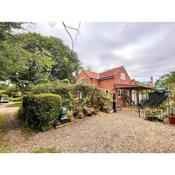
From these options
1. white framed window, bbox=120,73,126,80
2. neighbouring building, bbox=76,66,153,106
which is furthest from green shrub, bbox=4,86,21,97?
white framed window, bbox=120,73,126,80

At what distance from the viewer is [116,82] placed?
812 cm

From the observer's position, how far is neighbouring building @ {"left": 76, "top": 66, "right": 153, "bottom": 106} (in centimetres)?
733

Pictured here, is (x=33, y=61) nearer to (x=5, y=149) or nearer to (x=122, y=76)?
(x=5, y=149)

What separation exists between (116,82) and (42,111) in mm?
5440

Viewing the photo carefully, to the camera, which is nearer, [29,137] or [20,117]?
[29,137]

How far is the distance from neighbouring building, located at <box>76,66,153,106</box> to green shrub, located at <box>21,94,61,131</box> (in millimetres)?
3580

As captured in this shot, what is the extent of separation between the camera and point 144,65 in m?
5.63

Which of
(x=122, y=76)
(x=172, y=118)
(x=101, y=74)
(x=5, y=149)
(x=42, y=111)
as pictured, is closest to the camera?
(x=5, y=149)

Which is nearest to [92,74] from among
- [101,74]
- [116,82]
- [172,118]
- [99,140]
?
[101,74]

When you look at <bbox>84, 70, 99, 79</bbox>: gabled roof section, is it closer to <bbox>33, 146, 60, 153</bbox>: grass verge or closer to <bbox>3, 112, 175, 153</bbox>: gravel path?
<bbox>3, 112, 175, 153</bbox>: gravel path

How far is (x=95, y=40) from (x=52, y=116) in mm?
2361

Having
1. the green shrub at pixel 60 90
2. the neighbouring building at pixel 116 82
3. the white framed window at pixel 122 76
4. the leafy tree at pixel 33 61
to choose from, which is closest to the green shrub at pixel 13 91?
the leafy tree at pixel 33 61
